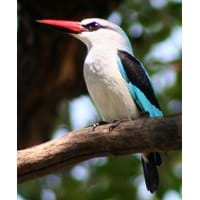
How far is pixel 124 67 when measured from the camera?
1.63 meters

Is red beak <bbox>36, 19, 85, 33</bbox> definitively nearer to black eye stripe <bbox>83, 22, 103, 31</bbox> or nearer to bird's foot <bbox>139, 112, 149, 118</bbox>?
black eye stripe <bbox>83, 22, 103, 31</bbox>

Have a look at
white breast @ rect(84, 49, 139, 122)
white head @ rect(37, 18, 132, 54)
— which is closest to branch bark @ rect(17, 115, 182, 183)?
white breast @ rect(84, 49, 139, 122)

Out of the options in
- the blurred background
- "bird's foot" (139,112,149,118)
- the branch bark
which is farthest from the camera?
the blurred background

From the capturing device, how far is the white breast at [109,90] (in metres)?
1.63

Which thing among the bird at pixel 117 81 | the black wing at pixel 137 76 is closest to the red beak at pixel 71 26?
the bird at pixel 117 81

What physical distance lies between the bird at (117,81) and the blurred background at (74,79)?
0.65 ft

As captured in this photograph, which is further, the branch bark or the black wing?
the black wing

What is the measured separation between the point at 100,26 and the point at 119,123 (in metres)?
0.24

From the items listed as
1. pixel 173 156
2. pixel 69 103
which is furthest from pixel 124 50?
pixel 69 103

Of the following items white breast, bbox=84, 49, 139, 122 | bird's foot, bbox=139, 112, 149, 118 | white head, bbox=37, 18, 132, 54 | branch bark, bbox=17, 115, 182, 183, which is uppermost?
white head, bbox=37, 18, 132, 54

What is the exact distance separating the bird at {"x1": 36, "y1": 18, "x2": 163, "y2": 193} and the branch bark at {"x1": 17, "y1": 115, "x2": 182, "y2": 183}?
69 mm

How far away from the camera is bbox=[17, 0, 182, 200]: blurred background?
1.94 m

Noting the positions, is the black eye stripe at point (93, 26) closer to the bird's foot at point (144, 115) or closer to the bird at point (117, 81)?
the bird at point (117, 81)
